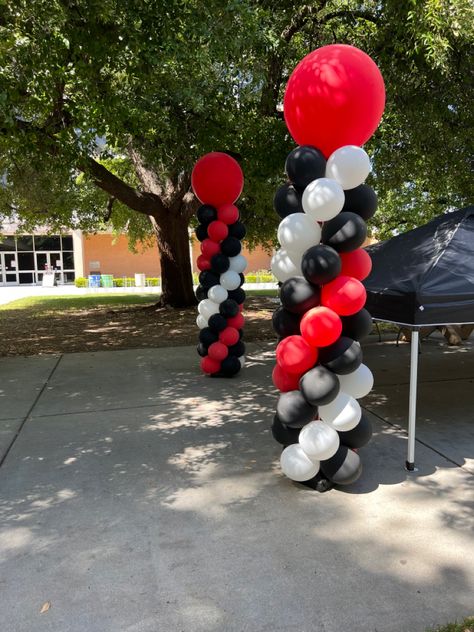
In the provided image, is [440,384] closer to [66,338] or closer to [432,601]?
[432,601]

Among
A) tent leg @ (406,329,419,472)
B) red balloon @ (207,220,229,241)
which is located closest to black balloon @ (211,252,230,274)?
red balloon @ (207,220,229,241)

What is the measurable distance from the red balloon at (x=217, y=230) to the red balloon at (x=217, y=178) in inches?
11.7

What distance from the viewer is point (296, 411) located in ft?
12.3

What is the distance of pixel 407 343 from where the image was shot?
9.94 m

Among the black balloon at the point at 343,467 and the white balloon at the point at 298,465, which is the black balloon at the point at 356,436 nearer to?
the black balloon at the point at 343,467

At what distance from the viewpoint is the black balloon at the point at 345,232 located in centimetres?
362

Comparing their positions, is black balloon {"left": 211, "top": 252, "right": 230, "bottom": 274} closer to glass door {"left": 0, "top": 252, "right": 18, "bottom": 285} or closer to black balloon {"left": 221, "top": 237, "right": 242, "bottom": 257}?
black balloon {"left": 221, "top": 237, "right": 242, "bottom": 257}

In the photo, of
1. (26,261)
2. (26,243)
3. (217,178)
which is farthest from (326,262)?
(26,261)

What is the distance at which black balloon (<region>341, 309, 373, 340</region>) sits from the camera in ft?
12.5

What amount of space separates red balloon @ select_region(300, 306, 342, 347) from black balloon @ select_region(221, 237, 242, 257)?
3.69 metres

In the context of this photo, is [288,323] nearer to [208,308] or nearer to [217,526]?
[217,526]

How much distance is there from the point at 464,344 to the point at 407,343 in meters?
1.04

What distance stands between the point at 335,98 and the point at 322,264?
3.93 feet

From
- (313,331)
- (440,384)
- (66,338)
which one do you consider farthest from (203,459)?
(66,338)
